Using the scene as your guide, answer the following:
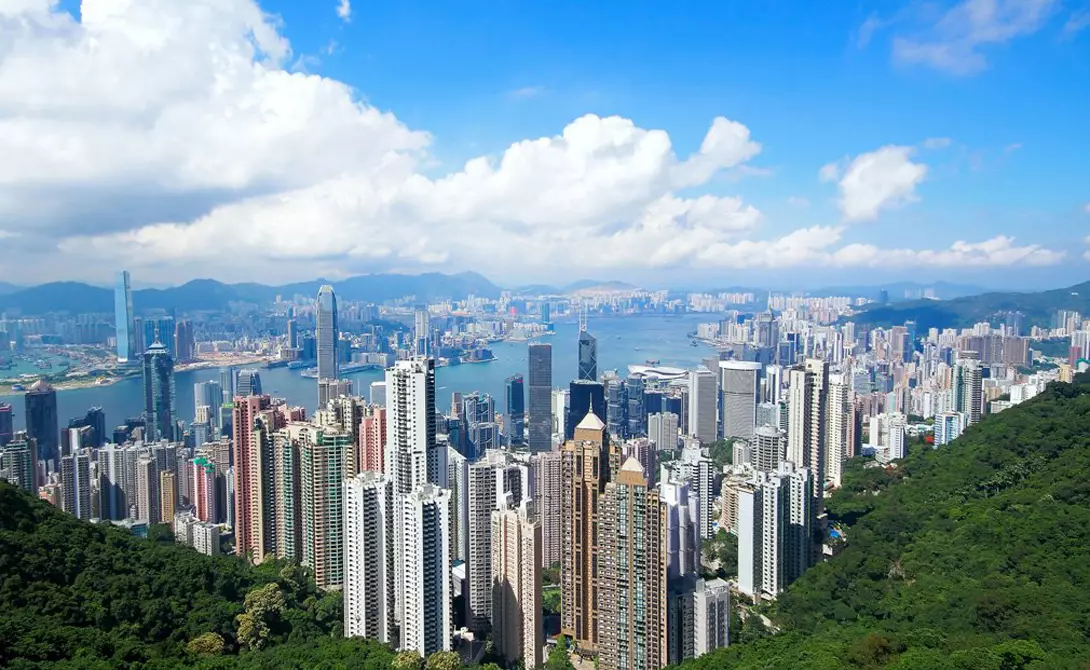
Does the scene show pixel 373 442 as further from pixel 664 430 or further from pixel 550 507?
pixel 664 430

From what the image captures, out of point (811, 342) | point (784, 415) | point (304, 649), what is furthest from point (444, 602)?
point (811, 342)

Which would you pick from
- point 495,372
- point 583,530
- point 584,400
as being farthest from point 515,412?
point 583,530

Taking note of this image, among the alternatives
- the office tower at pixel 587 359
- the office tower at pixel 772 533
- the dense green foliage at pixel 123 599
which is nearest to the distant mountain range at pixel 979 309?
the office tower at pixel 587 359

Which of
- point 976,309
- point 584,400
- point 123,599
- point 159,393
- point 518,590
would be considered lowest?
point 518,590

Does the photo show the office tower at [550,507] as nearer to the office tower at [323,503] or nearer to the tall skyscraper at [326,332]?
the office tower at [323,503]

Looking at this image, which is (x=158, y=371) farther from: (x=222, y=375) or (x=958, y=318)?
(x=958, y=318)
